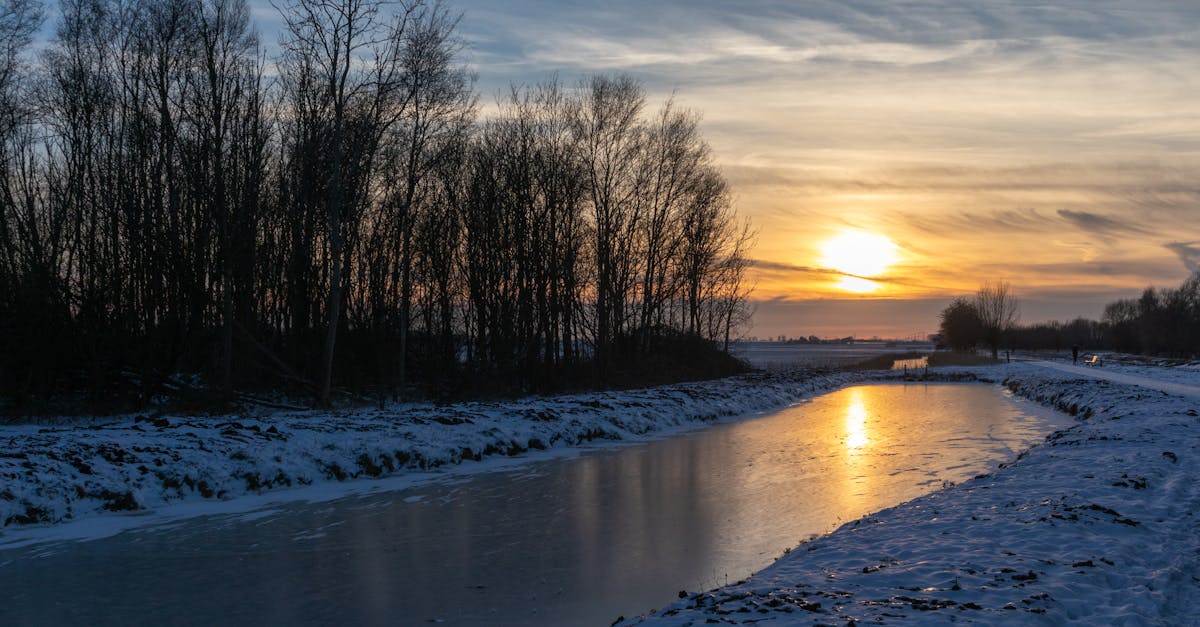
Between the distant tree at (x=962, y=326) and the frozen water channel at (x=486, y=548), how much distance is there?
336 ft

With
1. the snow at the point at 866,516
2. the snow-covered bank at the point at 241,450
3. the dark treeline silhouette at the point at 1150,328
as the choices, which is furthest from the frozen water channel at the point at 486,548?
the dark treeline silhouette at the point at 1150,328

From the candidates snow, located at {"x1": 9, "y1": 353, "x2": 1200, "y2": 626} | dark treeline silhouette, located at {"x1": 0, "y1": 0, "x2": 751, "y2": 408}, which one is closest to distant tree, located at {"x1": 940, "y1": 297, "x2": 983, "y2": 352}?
dark treeline silhouette, located at {"x1": 0, "y1": 0, "x2": 751, "y2": 408}

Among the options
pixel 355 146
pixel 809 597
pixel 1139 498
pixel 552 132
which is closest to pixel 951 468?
pixel 1139 498

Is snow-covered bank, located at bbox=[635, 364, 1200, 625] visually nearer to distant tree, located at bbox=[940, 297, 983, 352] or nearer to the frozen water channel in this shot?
the frozen water channel

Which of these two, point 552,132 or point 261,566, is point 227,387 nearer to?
point 261,566

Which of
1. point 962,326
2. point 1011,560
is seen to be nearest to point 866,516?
point 1011,560

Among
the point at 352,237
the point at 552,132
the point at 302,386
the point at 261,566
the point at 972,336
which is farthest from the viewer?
the point at 972,336

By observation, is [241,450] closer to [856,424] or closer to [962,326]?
[856,424]

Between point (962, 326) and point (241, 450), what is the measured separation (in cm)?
11386

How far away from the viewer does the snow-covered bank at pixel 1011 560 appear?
5883mm

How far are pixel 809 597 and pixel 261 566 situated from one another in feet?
18.1

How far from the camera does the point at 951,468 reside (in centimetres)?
1520

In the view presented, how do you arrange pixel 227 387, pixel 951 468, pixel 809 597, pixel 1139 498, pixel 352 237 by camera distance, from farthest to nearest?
1. pixel 352 237
2. pixel 227 387
3. pixel 951 468
4. pixel 1139 498
5. pixel 809 597

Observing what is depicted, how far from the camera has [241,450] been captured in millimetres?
13539
